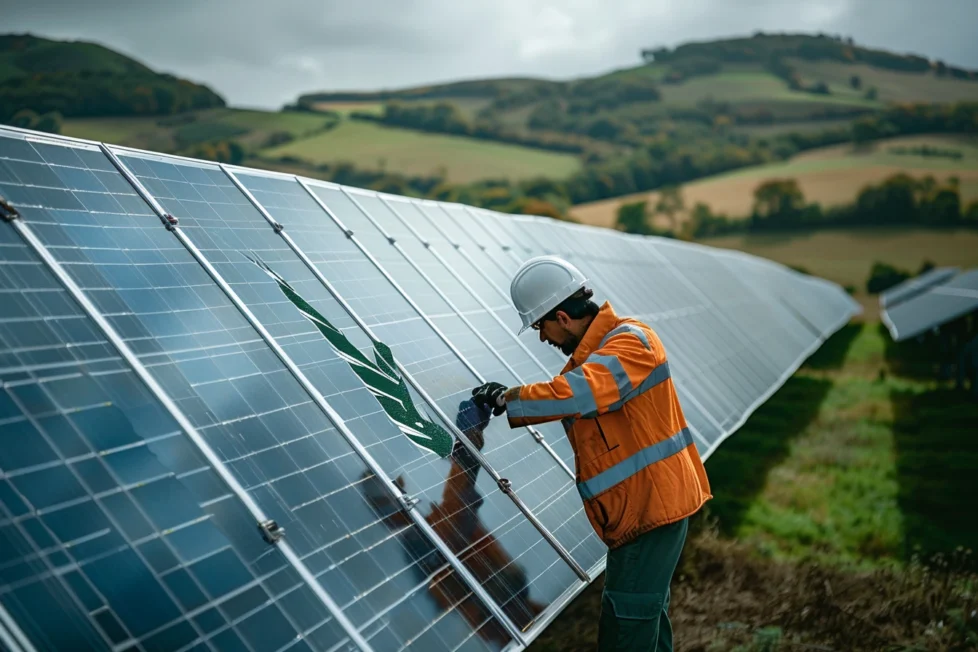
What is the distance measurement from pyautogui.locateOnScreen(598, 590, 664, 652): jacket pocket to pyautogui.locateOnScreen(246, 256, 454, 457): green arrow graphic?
5.17 ft

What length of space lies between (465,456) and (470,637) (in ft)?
5.10

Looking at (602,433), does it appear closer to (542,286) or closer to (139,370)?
(542,286)

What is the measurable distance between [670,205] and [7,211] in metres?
99.8

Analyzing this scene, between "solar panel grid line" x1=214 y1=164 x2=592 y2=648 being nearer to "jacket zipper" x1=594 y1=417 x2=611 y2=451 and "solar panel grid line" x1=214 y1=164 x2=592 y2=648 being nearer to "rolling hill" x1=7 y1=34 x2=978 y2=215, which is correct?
"jacket zipper" x1=594 y1=417 x2=611 y2=451

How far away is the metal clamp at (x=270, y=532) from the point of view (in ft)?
13.5

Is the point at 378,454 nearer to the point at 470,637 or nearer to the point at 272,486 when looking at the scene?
the point at 272,486

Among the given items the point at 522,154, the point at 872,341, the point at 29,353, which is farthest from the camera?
the point at 522,154

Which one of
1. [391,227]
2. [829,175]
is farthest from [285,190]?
[829,175]

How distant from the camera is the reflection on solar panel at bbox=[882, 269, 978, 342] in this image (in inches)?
921

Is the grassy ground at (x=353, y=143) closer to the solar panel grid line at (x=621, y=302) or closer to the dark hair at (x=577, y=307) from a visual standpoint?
the solar panel grid line at (x=621, y=302)

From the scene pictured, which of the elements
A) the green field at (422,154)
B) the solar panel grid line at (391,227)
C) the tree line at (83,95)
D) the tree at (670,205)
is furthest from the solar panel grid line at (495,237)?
the tree at (670,205)

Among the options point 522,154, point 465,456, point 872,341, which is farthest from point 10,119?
point 522,154

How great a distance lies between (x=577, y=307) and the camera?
208 inches

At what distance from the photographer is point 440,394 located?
6.29m
